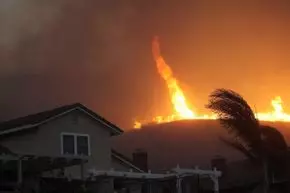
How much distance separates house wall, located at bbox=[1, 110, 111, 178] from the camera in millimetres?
34781

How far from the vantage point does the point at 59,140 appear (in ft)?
119

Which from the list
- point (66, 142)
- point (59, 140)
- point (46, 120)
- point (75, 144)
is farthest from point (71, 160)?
point (75, 144)

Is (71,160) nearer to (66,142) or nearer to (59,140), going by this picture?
(59,140)

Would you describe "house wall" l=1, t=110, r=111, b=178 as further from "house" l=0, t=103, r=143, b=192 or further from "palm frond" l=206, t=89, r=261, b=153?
"palm frond" l=206, t=89, r=261, b=153

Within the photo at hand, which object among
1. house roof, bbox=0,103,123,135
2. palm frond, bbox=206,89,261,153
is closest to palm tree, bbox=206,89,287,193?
palm frond, bbox=206,89,261,153

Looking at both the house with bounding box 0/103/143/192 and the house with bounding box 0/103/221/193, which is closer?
the house with bounding box 0/103/221/193

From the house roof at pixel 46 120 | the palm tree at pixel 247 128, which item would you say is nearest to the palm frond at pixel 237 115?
the palm tree at pixel 247 128

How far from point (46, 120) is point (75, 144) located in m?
2.46

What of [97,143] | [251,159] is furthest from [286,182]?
[97,143]

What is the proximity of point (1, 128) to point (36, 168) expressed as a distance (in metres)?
4.63

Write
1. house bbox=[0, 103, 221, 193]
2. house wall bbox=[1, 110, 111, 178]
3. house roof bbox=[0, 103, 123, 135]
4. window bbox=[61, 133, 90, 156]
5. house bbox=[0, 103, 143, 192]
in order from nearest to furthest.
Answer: house bbox=[0, 103, 221, 193] < house bbox=[0, 103, 143, 192] < house roof bbox=[0, 103, 123, 135] < house wall bbox=[1, 110, 111, 178] < window bbox=[61, 133, 90, 156]

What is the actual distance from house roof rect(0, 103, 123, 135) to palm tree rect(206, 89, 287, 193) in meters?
6.70

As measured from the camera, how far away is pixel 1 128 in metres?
34.7

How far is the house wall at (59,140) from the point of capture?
34.8 metres
